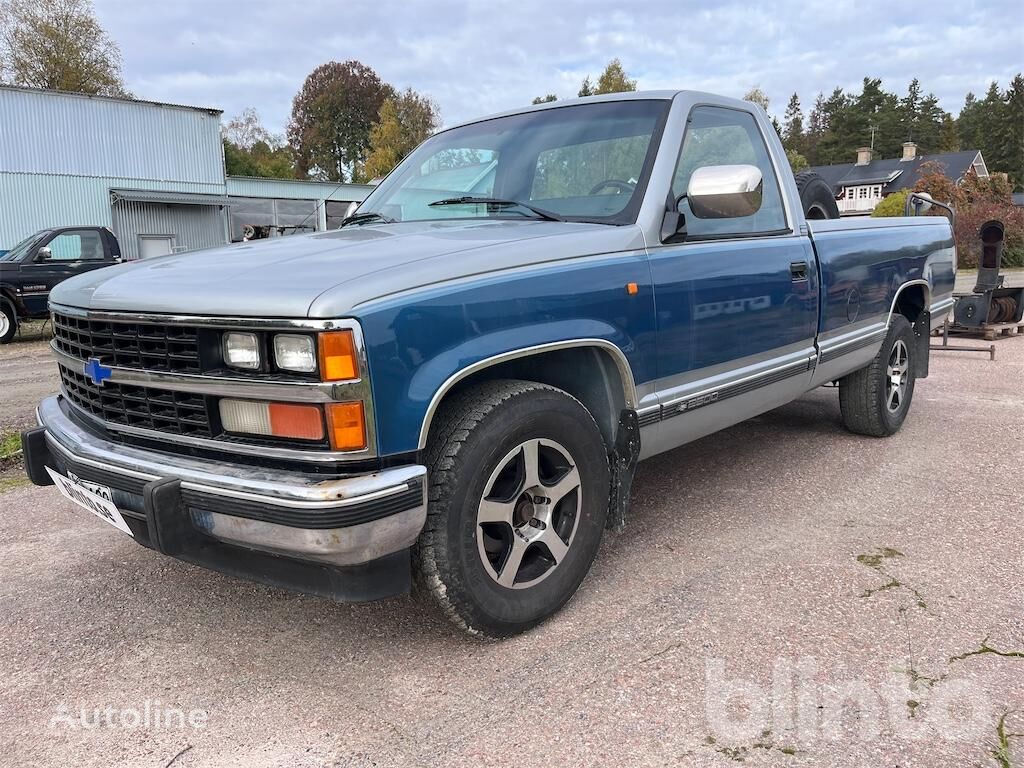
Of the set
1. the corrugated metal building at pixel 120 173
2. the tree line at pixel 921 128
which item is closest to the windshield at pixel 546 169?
the corrugated metal building at pixel 120 173

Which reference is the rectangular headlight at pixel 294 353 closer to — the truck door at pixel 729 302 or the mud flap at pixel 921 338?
the truck door at pixel 729 302

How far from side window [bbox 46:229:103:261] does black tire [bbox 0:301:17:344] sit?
105 centimetres

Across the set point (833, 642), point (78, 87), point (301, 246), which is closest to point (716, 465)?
point (833, 642)

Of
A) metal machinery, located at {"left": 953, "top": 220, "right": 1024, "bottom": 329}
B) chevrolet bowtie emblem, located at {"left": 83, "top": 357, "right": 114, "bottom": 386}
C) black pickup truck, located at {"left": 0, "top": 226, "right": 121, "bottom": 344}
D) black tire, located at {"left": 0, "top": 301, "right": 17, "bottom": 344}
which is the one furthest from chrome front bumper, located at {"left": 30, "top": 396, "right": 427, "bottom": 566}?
black tire, located at {"left": 0, "top": 301, "right": 17, "bottom": 344}

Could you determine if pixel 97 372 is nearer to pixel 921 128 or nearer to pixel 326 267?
pixel 326 267

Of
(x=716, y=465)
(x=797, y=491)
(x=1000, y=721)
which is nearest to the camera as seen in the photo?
(x=1000, y=721)

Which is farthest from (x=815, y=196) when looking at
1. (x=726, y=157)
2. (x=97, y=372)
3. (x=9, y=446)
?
(x=9, y=446)

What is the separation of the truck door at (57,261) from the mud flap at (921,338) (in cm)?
1207

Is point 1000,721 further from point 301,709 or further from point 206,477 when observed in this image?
point 206,477

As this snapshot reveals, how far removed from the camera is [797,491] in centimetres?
405

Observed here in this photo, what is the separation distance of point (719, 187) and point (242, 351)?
6.08ft

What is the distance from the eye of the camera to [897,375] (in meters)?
5.07

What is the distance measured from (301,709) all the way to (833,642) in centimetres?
169

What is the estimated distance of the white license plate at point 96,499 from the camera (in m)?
2.40
